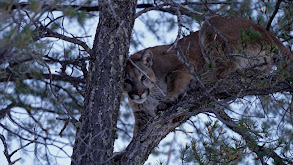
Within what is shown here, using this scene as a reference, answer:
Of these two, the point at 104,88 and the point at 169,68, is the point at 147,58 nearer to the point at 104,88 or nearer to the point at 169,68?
the point at 169,68

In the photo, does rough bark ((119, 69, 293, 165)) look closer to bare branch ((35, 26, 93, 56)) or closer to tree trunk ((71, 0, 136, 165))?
tree trunk ((71, 0, 136, 165))

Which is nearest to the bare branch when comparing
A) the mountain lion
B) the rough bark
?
the rough bark

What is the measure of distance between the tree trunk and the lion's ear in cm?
136

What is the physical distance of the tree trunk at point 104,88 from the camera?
304 centimetres

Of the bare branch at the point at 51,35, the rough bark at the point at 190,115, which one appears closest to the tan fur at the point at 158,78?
the rough bark at the point at 190,115

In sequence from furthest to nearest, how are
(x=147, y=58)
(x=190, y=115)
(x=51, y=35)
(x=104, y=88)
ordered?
(x=147, y=58)
(x=104, y=88)
(x=51, y=35)
(x=190, y=115)

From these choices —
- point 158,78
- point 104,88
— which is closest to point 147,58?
point 158,78

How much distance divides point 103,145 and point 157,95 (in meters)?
1.97

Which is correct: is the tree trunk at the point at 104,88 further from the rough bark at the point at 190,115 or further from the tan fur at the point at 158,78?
the tan fur at the point at 158,78

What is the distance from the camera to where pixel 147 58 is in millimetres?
4887

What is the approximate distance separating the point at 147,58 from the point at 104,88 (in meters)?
1.76

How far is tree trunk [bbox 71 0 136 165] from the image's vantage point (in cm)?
304

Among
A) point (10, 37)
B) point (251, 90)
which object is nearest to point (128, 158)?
point (251, 90)

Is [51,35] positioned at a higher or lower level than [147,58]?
lower
